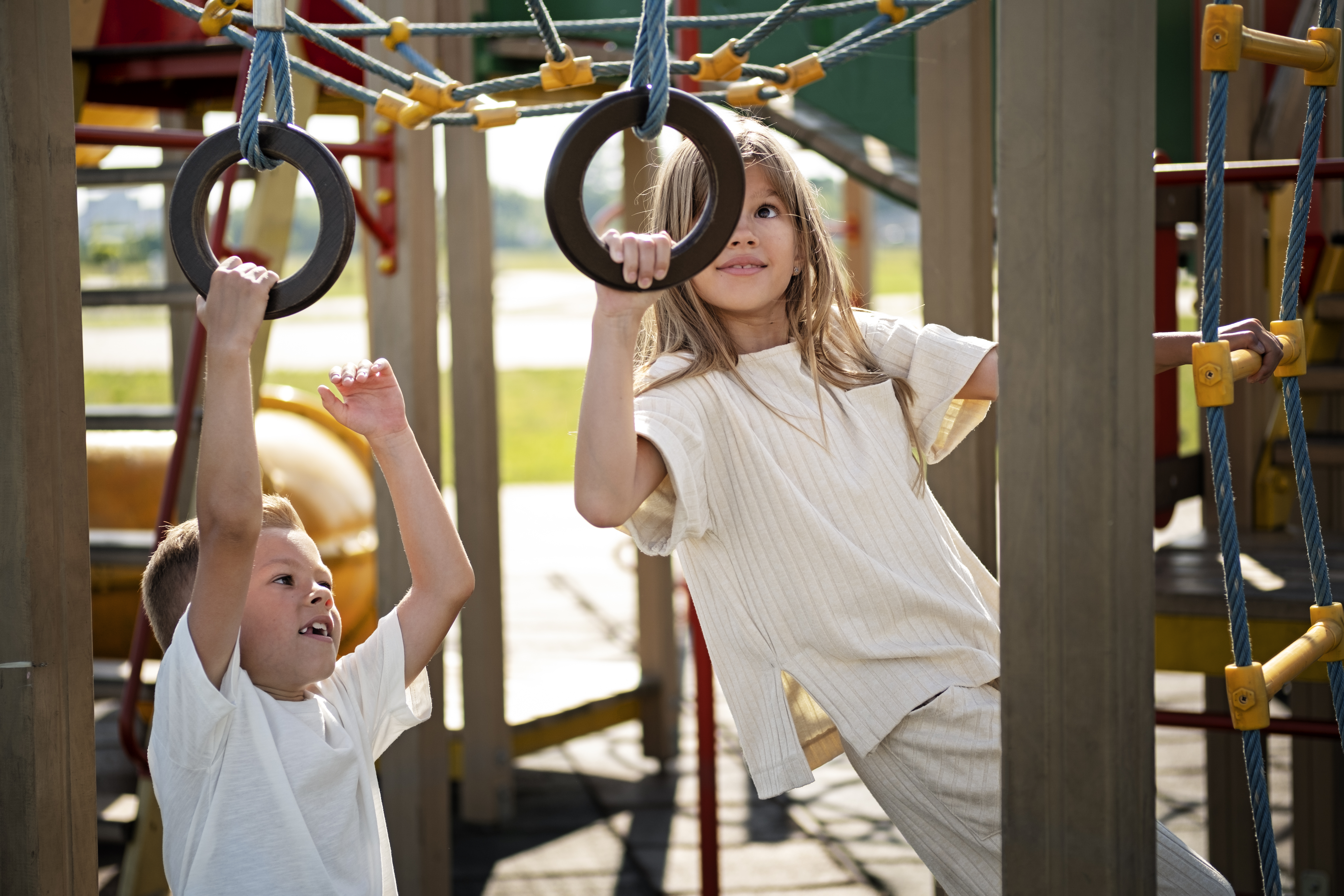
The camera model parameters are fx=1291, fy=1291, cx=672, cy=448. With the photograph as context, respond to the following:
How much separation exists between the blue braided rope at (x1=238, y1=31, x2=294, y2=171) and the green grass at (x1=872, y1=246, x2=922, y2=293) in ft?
63.6

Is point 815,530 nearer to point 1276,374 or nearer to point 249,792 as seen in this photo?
point 1276,374

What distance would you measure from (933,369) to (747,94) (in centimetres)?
59

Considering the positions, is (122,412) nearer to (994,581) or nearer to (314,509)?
(314,509)

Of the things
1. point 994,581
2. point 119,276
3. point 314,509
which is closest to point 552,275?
point 119,276

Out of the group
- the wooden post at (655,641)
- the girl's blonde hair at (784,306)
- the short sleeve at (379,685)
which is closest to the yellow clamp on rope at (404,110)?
the girl's blonde hair at (784,306)

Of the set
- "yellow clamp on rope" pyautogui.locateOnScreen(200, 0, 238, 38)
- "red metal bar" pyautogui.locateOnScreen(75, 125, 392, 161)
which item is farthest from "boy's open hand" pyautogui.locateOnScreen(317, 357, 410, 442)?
"red metal bar" pyautogui.locateOnScreen(75, 125, 392, 161)

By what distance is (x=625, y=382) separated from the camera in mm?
1250

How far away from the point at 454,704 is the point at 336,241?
3091mm

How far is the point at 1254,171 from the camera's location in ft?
6.81

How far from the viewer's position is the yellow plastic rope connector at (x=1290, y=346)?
1.54 meters

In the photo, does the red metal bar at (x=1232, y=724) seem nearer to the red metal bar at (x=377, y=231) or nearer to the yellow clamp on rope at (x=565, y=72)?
the yellow clamp on rope at (x=565, y=72)

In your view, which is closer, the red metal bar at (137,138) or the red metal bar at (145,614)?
the red metal bar at (137,138)

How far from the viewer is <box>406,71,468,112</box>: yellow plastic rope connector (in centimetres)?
177

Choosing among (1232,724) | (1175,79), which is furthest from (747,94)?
(1175,79)
